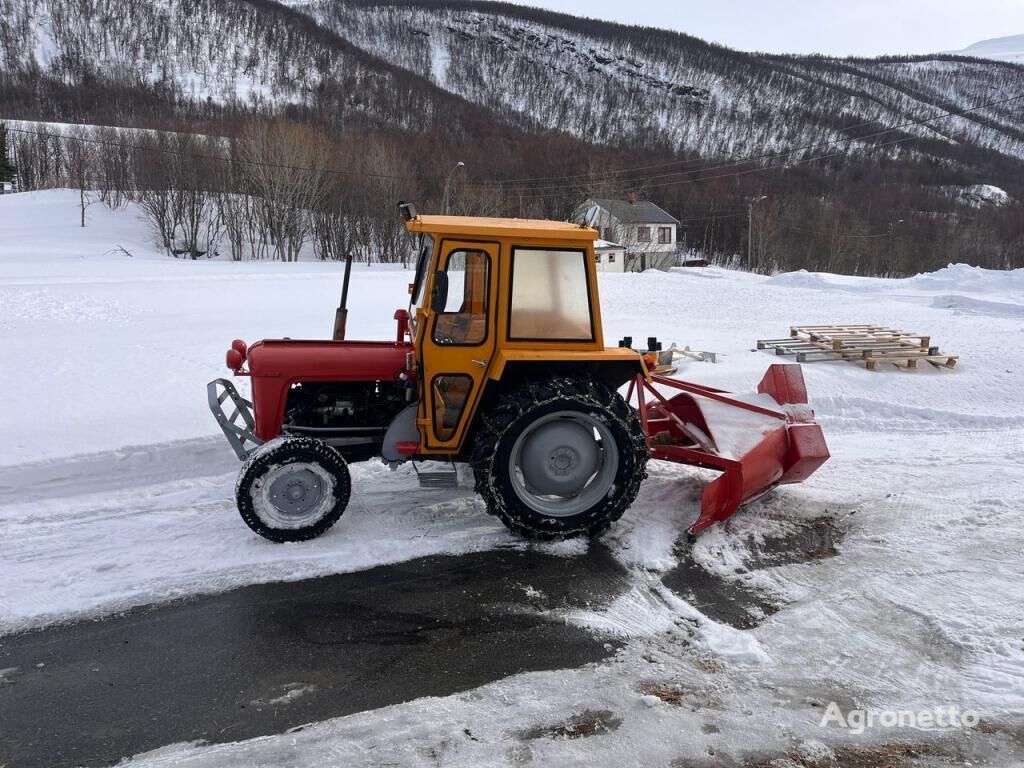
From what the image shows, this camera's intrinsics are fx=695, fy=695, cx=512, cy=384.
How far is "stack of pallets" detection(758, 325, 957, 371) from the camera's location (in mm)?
9984

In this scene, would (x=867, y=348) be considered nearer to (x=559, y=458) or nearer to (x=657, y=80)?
(x=559, y=458)

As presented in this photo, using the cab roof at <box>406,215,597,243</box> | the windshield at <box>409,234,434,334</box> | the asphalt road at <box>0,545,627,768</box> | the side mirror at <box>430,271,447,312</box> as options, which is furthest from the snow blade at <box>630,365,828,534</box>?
the windshield at <box>409,234,434,334</box>

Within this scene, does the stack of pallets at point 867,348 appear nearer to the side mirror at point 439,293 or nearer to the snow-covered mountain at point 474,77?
the side mirror at point 439,293

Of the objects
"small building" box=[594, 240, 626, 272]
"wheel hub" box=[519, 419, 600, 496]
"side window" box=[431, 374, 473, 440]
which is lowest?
"wheel hub" box=[519, 419, 600, 496]

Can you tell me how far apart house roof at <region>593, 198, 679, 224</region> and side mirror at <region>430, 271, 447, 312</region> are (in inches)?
1954

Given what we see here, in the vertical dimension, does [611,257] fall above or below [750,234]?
below

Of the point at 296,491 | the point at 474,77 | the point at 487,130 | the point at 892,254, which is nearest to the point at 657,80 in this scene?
the point at 474,77

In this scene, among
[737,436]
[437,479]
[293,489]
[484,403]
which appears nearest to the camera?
[293,489]

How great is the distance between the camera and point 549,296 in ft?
15.0

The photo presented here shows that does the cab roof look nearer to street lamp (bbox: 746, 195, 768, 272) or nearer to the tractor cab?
the tractor cab

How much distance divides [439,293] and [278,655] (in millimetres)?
2196

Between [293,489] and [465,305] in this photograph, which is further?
[465,305]

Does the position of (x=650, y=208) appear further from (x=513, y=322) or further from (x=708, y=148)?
(x=513, y=322)

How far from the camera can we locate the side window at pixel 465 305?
449 cm
